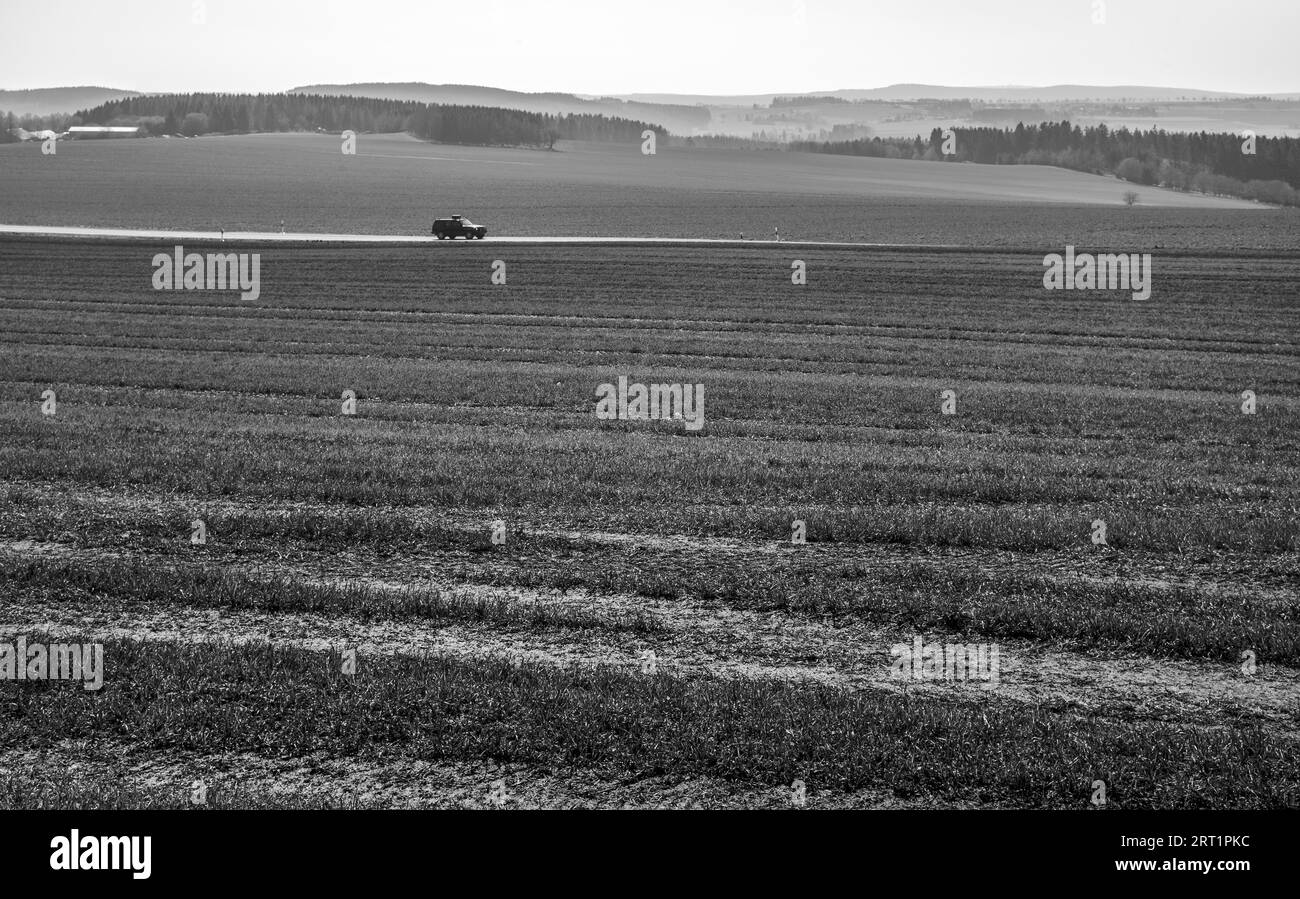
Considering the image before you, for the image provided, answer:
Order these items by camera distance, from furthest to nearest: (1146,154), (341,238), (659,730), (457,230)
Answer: (1146,154) < (341,238) < (457,230) < (659,730)

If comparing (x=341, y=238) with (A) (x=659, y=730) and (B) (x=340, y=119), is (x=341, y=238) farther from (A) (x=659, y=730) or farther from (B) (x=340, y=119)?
(B) (x=340, y=119)

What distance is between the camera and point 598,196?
→ 9231 centimetres

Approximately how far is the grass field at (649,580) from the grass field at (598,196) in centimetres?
4161

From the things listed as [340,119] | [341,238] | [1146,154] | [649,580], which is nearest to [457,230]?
[341,238]

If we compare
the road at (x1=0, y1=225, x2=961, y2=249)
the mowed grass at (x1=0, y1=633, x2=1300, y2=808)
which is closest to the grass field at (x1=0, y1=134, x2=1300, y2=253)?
the road at (x1=0, y1=225, x2=961, y2=249)

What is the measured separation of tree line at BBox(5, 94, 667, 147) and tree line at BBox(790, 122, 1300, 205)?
4308 centimetres

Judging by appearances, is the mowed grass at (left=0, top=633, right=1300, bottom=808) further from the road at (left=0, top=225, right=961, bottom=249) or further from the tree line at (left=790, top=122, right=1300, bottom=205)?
the tree line at (left=790, top=122, right=1300, bottom=205)

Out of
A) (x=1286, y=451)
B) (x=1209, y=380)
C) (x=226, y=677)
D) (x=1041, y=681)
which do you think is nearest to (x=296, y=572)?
(x=226, y=677)

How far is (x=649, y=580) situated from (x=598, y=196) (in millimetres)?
85535

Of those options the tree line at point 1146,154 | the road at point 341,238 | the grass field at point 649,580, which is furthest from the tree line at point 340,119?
the grass field at point 649,580

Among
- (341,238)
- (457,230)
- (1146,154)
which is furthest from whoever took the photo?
(1146,154)

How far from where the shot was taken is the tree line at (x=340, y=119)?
159000 millimetres

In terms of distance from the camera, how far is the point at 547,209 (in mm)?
81062
